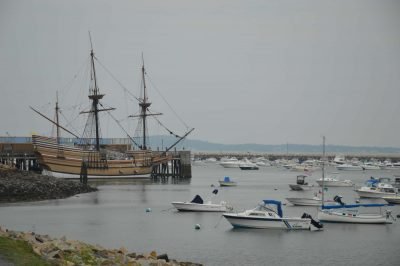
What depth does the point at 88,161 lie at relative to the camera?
105 metres

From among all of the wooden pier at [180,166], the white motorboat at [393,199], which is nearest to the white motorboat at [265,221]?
the white motorboat at [393,199]

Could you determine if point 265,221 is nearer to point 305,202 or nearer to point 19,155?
point 305,202

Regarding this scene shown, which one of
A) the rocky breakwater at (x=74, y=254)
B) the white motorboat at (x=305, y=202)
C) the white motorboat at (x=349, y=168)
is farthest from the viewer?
the white motorboat at (x=349, y=168)

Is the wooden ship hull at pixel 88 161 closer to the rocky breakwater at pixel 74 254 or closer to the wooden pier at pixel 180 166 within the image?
the wooden pier at pixel 180 166

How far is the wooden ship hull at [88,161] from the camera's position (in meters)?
98.6

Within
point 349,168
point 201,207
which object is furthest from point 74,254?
point 349,168

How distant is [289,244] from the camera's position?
41438 mm

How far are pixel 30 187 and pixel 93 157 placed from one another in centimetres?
3909

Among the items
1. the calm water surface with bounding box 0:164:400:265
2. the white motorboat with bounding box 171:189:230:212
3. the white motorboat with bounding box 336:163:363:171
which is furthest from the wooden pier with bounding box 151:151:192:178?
the white motorboat with bounding box 336:163:363:171

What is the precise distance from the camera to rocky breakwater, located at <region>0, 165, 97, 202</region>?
62625 mm

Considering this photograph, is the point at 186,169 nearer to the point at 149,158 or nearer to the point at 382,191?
the point at 149,158

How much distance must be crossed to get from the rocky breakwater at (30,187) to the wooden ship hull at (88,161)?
16902mm

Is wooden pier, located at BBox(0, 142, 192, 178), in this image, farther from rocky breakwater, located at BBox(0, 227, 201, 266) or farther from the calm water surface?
rocky breakwater, located at BBox(0, 227, 201, 266)

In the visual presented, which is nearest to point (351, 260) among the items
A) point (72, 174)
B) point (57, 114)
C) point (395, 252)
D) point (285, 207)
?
point (395, 252)
